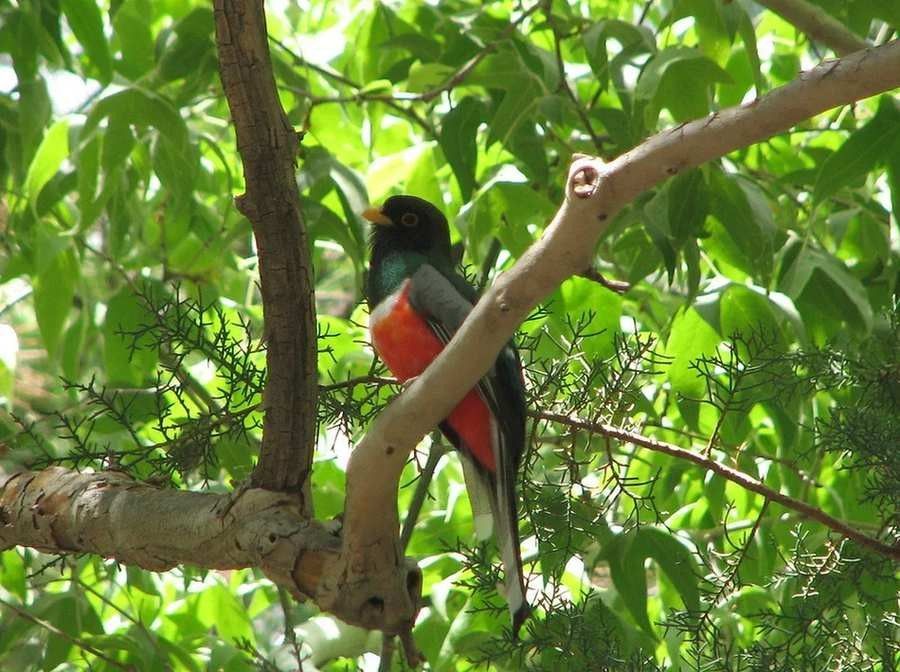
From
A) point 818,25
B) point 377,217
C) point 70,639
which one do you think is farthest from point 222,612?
point 818,25

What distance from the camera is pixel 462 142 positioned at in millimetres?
3268

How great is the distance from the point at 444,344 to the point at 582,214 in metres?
1.28

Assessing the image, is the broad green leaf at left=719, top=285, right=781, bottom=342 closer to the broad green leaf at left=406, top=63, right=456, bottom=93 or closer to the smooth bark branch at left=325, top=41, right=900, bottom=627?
the broad green leaf at left=406, top=63, right=456, bottom=93

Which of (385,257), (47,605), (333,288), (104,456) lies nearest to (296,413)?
(104,456)

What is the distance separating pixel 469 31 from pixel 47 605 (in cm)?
209

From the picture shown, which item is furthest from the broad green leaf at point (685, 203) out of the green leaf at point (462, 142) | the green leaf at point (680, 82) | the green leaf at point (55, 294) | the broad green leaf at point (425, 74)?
the green leaf at point (55, 294)

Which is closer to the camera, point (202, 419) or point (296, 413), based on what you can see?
point (296, 413)

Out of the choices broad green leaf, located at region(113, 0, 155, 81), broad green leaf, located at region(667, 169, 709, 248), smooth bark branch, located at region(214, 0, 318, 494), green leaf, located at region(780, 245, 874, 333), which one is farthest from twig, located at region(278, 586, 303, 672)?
broad green leaf, located at region(113, 0, 155, 81)

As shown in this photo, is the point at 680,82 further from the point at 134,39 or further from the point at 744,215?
the point at 134,39

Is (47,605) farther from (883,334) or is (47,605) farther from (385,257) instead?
(883,334)

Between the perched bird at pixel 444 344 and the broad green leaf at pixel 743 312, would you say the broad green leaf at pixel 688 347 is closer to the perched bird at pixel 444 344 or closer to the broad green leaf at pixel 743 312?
the broad green leaf at pixel 743 312

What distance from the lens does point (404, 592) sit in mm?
2242

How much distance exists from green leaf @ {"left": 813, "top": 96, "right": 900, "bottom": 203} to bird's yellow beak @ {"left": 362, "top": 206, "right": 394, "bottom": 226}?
4.19 feet

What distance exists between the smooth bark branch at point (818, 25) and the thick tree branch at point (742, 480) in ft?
4.50
